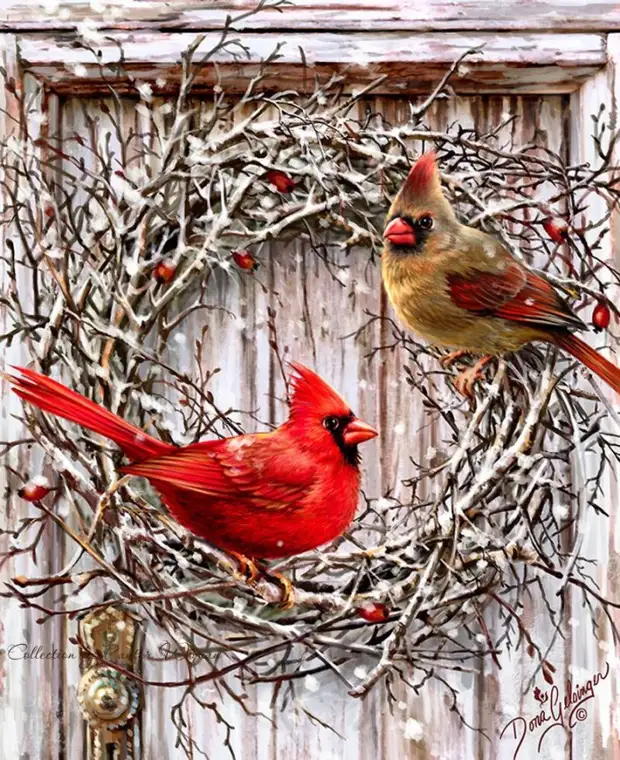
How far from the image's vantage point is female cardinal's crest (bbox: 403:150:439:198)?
74.7 inches

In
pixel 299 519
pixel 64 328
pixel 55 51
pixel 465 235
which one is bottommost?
pixel 299 519

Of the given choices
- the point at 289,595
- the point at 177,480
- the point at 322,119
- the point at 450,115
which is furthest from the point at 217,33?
the point at 289,595

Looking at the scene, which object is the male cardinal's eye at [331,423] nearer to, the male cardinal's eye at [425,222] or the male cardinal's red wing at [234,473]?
the male cardinal's red wing at [234,473]

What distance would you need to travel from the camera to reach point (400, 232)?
1896mm

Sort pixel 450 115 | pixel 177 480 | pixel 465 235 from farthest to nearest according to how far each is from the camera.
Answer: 1. pixel 450 115
2. pixel 465 235
3. pixel 177 480

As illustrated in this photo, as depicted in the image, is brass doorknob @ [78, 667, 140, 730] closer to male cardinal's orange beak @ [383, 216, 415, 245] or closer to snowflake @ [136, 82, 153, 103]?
male cardinal's orange beak @ [383, 216, 415, 245]

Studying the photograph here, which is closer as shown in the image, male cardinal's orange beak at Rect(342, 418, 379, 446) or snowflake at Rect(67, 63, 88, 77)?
male cardinal's orange beak at Rect(342, 418, 379, 446)

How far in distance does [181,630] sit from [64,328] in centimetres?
60

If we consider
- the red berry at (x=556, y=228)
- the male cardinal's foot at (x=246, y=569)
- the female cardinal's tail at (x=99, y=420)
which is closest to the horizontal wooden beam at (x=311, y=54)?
the red berry at (x=556, y=228)

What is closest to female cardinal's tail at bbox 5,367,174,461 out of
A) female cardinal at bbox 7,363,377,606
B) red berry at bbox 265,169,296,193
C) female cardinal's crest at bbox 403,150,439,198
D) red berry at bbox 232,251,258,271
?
female cardinal at bbox 7,363,377,606

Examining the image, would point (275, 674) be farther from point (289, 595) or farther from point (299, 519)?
Result: point (299, 519)

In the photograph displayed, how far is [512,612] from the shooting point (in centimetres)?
188

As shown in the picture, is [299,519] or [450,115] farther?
[450,115]

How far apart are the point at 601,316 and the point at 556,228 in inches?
7.4
